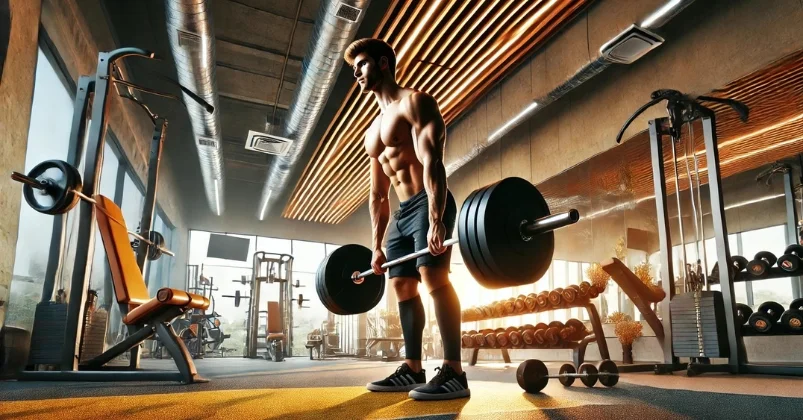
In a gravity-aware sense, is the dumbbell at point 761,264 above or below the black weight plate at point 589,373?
above

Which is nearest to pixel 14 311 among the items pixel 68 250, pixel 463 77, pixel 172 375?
pixel 68 250

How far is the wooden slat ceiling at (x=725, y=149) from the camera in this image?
14.8 feet

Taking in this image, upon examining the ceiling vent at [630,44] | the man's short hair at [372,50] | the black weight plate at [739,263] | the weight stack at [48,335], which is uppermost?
the ceiling vent at [630,44]

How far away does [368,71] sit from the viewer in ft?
7.57

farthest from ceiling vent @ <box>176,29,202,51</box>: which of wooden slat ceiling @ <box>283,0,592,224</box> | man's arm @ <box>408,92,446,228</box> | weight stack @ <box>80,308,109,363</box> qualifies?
man's arm @ <box>408,92,446,228</box>

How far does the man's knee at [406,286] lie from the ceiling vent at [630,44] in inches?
128

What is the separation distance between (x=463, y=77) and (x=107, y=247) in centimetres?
396

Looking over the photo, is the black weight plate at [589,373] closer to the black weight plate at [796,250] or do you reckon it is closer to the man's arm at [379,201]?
the man's arm at [379,201]

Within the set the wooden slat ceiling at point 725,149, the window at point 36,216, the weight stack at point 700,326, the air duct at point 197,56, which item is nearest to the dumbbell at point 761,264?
the weight stack at point 700,326

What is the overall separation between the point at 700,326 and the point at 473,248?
2.76 meters

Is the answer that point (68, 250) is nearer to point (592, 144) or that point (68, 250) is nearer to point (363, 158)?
point (363, 158)

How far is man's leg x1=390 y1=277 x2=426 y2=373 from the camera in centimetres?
228

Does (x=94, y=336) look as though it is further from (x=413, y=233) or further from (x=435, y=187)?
(x=435, y=187)

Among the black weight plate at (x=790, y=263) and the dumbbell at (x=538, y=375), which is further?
the black weight plate at (x=790, y=263)
